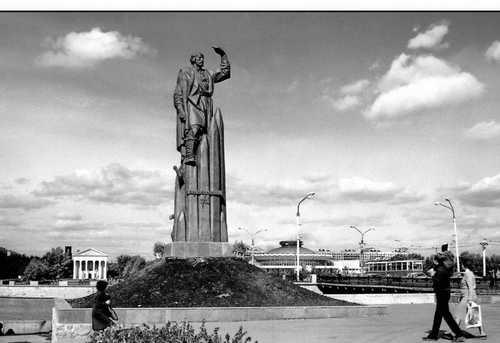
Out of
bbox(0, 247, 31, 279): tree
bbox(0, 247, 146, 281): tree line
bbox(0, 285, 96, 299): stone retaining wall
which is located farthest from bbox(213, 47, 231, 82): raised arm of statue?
bbox(0, 247, 31, 279): tree

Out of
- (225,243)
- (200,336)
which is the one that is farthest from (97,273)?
(200,336)

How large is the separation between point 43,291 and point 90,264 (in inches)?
2506

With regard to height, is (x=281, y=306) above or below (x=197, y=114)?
below

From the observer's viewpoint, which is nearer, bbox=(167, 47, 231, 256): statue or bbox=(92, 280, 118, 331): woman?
bbox=(92, 280, 118, 331): woman

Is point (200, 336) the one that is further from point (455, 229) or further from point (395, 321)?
point (455, 229)

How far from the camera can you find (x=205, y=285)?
70.1 feet

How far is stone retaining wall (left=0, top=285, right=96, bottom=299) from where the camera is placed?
81.2 metres

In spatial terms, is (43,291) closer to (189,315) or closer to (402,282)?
(402,282)

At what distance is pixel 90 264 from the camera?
477 feet

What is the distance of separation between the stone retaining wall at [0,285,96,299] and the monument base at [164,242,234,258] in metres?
61.5

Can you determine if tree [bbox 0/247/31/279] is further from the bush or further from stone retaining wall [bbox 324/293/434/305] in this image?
the bush

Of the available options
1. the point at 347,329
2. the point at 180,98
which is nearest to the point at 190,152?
the point at 180,98

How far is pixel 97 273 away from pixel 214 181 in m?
129

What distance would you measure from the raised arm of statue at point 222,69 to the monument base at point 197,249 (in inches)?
299
